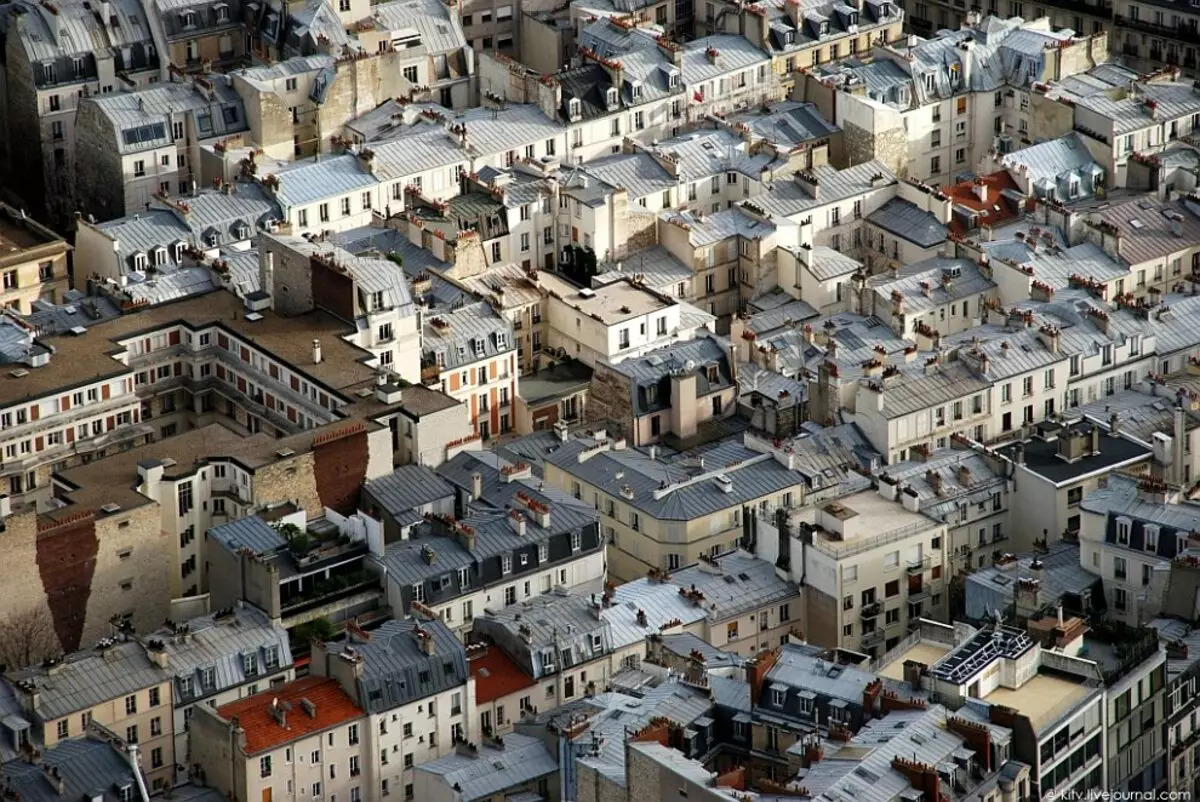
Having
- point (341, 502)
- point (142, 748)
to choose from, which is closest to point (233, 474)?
point (341, 502)

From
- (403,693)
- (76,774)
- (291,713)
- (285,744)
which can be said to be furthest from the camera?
(403,693)

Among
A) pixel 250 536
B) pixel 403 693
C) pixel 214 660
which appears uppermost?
pixel 250 536

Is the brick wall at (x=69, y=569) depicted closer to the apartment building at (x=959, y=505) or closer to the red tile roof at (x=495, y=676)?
the red tile roof at (x=495, y=676)

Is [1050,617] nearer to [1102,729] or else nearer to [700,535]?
[1102,729]

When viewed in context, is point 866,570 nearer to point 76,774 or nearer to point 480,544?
point 480,544

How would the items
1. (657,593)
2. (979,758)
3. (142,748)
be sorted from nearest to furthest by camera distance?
(979,758) → (142,748) → (657,593)

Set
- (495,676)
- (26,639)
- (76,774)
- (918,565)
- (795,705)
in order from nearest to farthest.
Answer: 1. (76,774)
2. (795,705)
3. (495,676)
4. (26,639)
5. (918,565)

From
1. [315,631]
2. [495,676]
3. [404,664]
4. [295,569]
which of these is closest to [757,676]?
[495,676]

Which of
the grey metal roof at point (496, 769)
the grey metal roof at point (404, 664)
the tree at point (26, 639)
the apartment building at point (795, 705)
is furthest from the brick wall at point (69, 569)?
the apartment building at point (795, 705)
